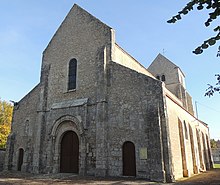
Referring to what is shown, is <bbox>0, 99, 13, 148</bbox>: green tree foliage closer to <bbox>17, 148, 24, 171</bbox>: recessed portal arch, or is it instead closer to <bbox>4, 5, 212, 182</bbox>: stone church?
<bbox>4, 5, 212, 182</bbox>: stone church

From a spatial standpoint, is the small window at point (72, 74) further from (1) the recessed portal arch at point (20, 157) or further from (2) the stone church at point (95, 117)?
(1) the recessed portal arch at point (20, 157)

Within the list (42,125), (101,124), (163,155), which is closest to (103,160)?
(101,124)

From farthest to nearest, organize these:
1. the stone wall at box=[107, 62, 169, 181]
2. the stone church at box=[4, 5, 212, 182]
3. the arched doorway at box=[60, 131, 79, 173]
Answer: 1. the arched doorway at box=[60, 131, 79, 173]
2. the stone church at box=[4, 5, 212, 182]
3. the stone wall at box=[107, 62, 169, 181]

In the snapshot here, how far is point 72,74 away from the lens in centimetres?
1720

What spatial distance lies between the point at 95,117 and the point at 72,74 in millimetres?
4711

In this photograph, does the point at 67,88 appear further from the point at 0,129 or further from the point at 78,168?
the point at 0,129

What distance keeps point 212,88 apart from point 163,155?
311 inches

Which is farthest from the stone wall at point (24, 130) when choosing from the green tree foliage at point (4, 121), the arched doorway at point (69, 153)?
the green tree foliage at point (4, 121)

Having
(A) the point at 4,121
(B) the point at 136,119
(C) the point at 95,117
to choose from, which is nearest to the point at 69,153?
(C) the point at 95,117

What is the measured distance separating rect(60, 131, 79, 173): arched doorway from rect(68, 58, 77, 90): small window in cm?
368

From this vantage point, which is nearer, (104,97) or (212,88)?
(212,88)

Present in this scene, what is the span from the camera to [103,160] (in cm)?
1305

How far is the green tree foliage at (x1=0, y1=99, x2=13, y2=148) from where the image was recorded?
2836cm

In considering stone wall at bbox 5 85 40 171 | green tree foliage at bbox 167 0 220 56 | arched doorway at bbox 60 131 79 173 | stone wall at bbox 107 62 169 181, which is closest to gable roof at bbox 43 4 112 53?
stone wall at bbox 107 62 169 181
